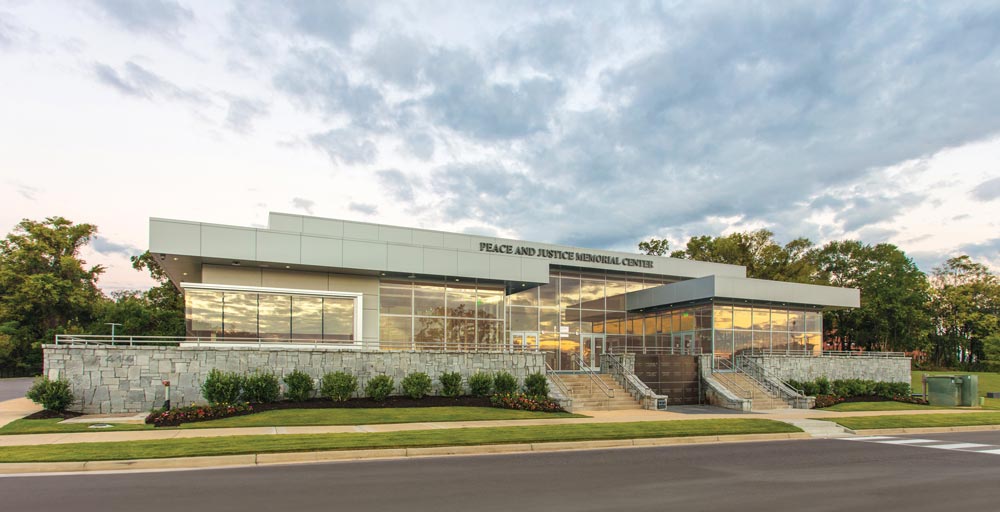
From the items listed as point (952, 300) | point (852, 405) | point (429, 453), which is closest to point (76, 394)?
point (429, 453)

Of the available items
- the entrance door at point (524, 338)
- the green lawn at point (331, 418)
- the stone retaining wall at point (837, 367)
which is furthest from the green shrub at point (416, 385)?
the stone retaining wall at point (837, 367)

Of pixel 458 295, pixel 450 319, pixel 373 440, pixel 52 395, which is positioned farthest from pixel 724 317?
pixel 52 395

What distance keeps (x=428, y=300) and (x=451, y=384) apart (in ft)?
22.9

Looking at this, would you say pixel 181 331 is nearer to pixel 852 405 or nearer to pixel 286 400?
pixel 286 400

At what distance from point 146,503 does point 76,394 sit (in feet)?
48.6

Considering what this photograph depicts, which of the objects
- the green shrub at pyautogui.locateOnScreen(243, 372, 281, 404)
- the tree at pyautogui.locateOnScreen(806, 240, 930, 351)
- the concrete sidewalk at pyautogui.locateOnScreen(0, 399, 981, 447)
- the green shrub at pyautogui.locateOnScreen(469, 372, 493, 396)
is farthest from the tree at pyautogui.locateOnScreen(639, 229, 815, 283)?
the green shrub at pyautogui.locateOnScreen(243, 372, 281, 404)

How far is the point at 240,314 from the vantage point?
79.3 ft

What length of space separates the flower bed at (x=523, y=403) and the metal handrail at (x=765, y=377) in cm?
1421

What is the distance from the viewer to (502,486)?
10.4 m

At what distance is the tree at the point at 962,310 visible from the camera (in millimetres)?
75375

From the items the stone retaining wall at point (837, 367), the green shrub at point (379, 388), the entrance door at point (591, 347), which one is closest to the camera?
the green shrub at point (379, 388)

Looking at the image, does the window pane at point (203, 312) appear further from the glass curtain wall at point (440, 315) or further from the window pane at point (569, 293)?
the window pane at point (569, 293)

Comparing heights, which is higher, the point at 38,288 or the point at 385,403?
the point at 38,288

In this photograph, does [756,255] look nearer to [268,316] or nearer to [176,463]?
[268,316]
